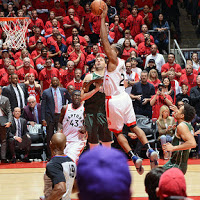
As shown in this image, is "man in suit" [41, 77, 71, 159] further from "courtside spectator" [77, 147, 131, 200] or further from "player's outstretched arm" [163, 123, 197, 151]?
"courtside spectator" [77, 147, 131, 200]

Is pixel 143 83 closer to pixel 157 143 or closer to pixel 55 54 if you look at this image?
pixel 157 143

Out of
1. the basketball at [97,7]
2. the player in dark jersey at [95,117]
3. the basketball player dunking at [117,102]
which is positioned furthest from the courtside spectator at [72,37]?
the basketball at [97,7]

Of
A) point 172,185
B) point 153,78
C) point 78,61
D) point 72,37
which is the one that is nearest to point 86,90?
point 153,78

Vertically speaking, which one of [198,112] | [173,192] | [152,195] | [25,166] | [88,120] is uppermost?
[173,192]

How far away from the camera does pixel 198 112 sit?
10.6 meters

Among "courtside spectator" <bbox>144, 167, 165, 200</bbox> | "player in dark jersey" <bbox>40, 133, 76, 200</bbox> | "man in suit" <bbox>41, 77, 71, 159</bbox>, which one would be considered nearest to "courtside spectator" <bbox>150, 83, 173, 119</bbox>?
"man in suit" <bbox>41, 77, 71, 159</bbox>

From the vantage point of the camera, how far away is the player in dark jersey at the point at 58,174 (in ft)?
14.1

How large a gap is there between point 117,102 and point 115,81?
0.30 meters

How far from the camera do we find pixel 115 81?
5957 millimetres

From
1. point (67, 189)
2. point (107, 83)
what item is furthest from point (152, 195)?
point (107, 83)

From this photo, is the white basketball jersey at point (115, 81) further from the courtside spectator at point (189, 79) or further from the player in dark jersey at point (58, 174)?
the courtside spectator at point (189, 79)

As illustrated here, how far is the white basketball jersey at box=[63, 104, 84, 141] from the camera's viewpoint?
26.0 feet

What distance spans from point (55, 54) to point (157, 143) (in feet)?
13.8

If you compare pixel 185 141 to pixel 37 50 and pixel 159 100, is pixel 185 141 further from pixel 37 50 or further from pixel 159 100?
pixel 37 50
